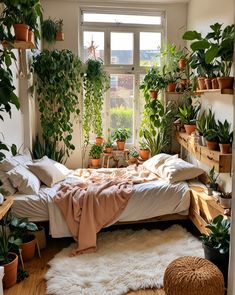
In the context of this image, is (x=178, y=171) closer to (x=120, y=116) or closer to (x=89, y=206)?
(x=89, y=206)

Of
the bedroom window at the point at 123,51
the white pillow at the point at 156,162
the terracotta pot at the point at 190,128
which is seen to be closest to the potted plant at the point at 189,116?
the terracotta pot at the point at 190,128

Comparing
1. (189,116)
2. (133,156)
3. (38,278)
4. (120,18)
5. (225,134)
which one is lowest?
(38,278)

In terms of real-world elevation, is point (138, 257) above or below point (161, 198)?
below

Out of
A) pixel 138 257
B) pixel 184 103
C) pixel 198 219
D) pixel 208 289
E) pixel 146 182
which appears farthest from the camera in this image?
pixel 184 103

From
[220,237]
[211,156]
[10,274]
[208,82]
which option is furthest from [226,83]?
[10,274]

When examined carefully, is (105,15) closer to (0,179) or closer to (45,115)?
(45,115)

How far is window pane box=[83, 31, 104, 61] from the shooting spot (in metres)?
4.32

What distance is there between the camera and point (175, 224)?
3.30 m

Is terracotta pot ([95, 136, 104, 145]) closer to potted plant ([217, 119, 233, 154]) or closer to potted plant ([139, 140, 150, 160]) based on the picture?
potted plant ([139, 140, 150, 160])

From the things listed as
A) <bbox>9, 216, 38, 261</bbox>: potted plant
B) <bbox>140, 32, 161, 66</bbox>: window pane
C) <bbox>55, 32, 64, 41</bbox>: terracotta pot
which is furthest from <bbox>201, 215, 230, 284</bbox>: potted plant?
<bbox>55, 32, 64, 41</bbox>: terracotta pot

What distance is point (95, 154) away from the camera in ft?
14.1

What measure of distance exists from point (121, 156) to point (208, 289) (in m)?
2.68

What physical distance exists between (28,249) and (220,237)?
5.39 feet

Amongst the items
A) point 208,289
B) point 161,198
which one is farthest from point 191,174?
point 208,289
